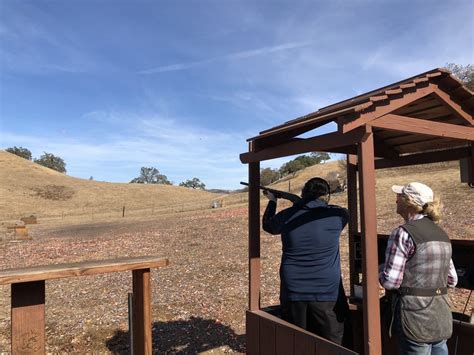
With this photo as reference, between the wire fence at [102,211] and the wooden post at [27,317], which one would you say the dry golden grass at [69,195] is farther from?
the wooden post at [27,317]

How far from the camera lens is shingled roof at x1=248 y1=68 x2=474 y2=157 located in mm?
3170

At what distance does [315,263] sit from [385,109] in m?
1.35

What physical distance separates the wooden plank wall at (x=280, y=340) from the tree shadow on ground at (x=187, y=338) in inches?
61.2

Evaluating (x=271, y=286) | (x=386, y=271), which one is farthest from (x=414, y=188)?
(x=271, y=286)

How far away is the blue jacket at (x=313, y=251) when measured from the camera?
136 inches

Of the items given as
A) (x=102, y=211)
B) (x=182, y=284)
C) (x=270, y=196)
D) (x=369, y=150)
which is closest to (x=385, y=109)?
(x=369, y=150)

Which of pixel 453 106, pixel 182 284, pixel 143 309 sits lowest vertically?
pixel 182 284

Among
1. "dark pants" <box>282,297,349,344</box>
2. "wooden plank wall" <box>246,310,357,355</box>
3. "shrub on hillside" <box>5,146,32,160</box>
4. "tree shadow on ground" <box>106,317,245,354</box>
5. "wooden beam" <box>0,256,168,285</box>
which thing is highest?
"shrub on hillside" <box>5,146,32,160</box>

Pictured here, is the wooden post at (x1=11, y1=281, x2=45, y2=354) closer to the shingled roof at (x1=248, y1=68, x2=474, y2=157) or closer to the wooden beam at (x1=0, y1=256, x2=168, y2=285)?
the wooden beam at (x1=0, y1=256, x2=168, y2=285)

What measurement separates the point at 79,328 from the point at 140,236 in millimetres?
12321

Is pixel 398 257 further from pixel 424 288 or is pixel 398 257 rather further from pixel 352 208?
pixel 352 208

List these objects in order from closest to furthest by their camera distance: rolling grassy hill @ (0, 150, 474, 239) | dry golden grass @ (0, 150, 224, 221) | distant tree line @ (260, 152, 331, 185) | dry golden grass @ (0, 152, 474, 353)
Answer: dry golden grass @ (0, 152, 474, 353)
rolling grassy hill @ (0, 150, 474, 239)
dry golden grass @ (0, 150, 224, 221)
distant tree line @ (260, 152, 331, 185)

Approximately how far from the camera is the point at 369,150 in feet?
10.4

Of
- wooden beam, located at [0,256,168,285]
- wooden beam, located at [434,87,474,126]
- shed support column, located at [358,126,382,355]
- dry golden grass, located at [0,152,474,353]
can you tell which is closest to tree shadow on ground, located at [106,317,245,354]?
dry golden grass, located at [0,152,474,353]
